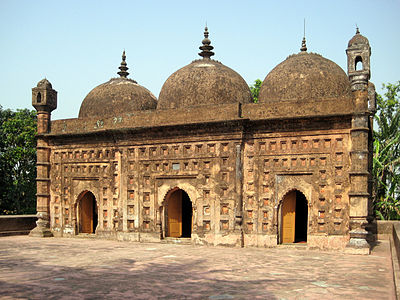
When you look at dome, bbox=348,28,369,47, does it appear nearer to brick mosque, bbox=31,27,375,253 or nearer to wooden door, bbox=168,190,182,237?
brick mosque, bbox=31,27,375,253

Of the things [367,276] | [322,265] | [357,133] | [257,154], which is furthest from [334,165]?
[367,276]

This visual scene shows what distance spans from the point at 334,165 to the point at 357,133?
3.51 feet

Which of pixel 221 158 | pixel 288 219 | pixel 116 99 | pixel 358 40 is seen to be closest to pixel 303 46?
pixel 358 40

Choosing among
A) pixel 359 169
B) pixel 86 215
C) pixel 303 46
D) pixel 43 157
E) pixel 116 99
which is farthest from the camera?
pixel 116 99

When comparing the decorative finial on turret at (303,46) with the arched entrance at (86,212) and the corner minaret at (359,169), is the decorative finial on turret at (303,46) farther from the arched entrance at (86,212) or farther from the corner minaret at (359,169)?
the arched entrance at (86,212)

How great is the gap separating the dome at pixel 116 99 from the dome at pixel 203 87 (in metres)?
1.84

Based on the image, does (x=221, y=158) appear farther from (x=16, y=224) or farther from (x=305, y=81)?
(x=16, y=224)

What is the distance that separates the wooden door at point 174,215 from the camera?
50.0ft

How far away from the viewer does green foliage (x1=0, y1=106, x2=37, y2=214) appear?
2541 centimetres

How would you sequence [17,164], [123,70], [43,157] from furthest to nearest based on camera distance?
[17,164]
[123,70]
[43,157]

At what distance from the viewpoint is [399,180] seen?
22281mm

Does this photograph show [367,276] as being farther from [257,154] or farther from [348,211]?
[257,154]

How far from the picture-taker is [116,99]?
17875 millimetres

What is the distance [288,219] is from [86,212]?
7.64 m
